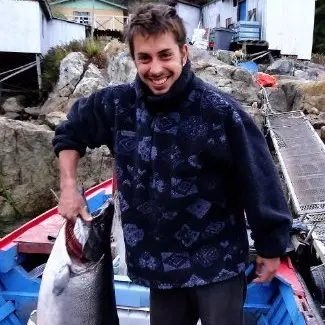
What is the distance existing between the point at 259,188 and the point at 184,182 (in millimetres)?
333

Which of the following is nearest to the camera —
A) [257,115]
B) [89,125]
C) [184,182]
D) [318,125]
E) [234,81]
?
[184,182]

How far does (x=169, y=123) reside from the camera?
2223 mm

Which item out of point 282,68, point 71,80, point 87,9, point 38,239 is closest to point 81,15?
point 87,9

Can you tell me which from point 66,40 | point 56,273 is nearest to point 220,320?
point 56,273

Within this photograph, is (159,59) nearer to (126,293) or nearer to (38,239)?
(126,293)

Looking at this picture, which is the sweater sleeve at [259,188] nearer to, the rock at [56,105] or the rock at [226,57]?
the rock at [56,105]

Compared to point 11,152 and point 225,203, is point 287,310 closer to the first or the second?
point 225,203

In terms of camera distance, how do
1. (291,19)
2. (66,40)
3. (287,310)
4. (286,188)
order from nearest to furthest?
(287,310) < (286,188) < (66,40) < (291,19)

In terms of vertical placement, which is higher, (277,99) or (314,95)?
(314,95)

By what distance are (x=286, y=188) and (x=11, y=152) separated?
21.9 ft

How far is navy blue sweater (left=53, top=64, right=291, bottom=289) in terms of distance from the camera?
2.18 metres

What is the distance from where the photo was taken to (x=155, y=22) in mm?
2080

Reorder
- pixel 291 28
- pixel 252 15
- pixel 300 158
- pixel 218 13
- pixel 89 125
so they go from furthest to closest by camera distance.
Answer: pixel 218 13 < pixel 252 15 < pixel 291 28 < pixel 300 158 < pixel 89 125

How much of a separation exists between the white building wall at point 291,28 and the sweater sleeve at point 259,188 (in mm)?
22271
